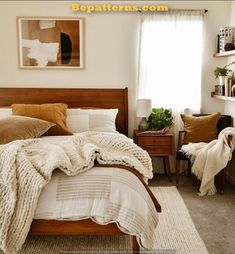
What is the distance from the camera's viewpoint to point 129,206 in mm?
1882

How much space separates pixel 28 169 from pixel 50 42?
2.43m

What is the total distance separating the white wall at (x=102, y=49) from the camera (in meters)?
3.86

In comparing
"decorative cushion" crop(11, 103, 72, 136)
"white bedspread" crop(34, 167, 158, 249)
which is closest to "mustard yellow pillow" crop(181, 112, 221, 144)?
"decorative cushion" crop(11, 103, 72, 136)

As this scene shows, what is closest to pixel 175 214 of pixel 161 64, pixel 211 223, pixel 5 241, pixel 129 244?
pixel 211 223

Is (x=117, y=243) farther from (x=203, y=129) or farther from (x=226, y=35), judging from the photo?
(x=226, y=35)

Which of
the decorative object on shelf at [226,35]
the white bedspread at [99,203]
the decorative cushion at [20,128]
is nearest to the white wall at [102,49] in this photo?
the decorative object on shelf at [226,35]

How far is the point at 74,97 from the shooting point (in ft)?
13.0

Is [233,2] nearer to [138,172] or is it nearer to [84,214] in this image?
[138,172]

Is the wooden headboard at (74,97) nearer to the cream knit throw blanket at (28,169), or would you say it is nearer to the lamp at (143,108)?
the lamp at (143,108)

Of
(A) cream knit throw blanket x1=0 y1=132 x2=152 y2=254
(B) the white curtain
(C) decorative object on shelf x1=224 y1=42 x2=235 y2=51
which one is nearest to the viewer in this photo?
(A) cream knit throw blanket x1=0 y1=132 x2=152 y2=254

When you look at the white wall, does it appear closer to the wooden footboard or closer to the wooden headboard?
the wooden headboard

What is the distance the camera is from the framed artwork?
3875 mm

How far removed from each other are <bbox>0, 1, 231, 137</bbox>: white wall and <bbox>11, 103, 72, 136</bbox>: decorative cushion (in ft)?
2.27

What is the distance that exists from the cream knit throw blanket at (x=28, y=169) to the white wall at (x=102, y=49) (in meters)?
1.77
